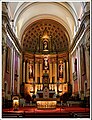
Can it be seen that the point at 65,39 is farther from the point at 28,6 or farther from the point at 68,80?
the point at 28,6

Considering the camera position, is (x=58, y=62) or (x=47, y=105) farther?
(x=58, y=62)

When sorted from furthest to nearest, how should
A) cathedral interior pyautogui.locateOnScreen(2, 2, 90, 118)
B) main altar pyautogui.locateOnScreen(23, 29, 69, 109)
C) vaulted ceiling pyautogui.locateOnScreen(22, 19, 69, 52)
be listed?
vaulted ceiling pyautogui.locateOnScreen(22, 19, 69, 52), main altar pyautogui.locateOnScreen(23, 29, 69, 109), cathedral interior pyautogui.locateOnScreen(2, 2, 90, 118)

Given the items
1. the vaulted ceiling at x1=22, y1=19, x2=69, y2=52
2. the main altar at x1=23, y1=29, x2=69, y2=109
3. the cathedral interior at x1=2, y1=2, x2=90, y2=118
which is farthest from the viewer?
the vaulted ceiling at x1=22, y1=19, x2=69, y2=52

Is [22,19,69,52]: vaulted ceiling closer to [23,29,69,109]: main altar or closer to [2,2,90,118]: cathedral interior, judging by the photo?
[2,2,90,118]: cathedral interior

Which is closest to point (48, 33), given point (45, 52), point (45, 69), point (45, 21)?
point (45, 21)

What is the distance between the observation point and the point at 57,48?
2230cm

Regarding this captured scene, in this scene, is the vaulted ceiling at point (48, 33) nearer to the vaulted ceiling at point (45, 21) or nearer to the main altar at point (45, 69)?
the vaulted ceiling at point (45, 21)

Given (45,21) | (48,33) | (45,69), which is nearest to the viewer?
(45,21)

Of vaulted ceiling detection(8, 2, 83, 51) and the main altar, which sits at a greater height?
vaulted ceiling detection(8, 2, 83, 51)

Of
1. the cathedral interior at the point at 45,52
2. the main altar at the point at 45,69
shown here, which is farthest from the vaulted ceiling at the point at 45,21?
the main altar at the point at 45,69

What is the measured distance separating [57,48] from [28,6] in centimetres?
582

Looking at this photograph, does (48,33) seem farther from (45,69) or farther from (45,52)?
(45,69)

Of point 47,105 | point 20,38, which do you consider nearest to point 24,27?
point 20,38

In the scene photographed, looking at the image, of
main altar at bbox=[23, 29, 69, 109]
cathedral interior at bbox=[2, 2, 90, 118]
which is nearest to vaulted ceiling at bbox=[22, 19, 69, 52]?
cathedral interior at bbox=[2, 2, 90, 118]
